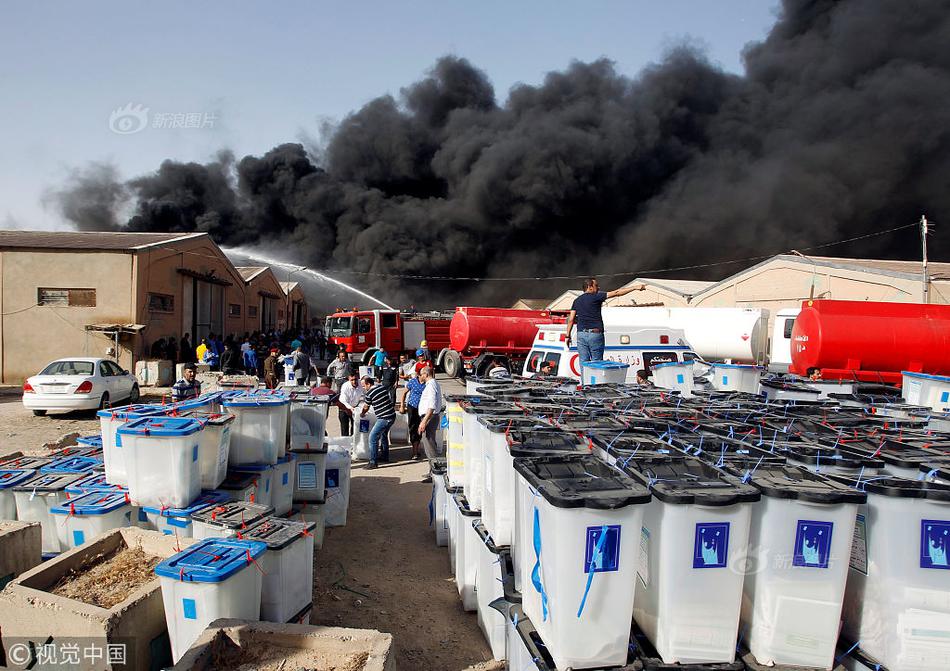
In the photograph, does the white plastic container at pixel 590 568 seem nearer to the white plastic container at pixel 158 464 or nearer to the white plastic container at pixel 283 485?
the white plastic container at pixel 158 464

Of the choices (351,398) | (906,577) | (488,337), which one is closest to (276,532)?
(906,577)

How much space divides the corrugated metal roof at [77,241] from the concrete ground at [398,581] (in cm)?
1505

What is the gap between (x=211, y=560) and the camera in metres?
3.15

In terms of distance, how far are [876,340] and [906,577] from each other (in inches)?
462

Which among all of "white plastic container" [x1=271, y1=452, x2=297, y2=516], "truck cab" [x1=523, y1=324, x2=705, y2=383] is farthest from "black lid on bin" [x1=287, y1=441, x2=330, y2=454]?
"truck cab" [x1=523, y1=324, x2=705, y2=383]

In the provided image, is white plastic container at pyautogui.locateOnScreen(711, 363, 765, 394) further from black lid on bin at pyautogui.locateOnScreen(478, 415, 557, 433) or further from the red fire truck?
the red fire truck

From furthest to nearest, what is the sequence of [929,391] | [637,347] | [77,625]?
[637,347] < [929,391] < [77,625]

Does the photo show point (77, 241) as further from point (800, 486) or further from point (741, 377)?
point (800, 486)

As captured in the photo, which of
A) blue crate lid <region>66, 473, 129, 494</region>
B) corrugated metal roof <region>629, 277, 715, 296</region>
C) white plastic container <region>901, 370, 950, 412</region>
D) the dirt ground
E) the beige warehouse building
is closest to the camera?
the dirt ground

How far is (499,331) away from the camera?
63.9 ft

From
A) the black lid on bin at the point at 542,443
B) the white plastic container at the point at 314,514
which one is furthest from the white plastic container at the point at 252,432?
the black lid on bin at the point at 542,443

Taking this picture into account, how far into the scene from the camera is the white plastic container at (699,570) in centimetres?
252

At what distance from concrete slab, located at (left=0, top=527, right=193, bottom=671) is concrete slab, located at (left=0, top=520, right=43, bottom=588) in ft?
1.58

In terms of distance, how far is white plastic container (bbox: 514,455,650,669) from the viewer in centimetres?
248
